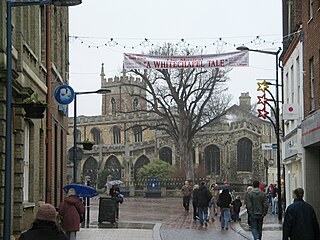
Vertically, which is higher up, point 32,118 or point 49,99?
point 49,99

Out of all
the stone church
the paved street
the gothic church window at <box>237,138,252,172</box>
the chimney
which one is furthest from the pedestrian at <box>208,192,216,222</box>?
the chimney

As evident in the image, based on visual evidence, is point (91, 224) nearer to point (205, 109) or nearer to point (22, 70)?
point (22, 70)

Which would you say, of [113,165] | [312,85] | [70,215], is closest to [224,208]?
[312,85]

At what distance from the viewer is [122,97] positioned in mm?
123188

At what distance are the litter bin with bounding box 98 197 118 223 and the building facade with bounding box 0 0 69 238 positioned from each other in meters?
1.62

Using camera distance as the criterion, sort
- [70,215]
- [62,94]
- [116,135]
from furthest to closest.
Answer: [116,135] < [62,94] < [70,215]

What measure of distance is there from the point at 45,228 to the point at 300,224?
6401 mm

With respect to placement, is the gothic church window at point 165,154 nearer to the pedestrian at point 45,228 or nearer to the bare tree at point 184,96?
the bare tree at point 184,96

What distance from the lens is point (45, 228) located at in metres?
8.01

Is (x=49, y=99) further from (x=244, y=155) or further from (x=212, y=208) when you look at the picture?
(x=244, y=155)

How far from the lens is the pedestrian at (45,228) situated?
792cm

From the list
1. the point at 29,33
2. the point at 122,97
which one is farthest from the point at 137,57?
the point at 122,97

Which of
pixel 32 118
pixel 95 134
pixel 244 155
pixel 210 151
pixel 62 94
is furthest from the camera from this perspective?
pixel 95 134

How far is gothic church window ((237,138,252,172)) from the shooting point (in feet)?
294
